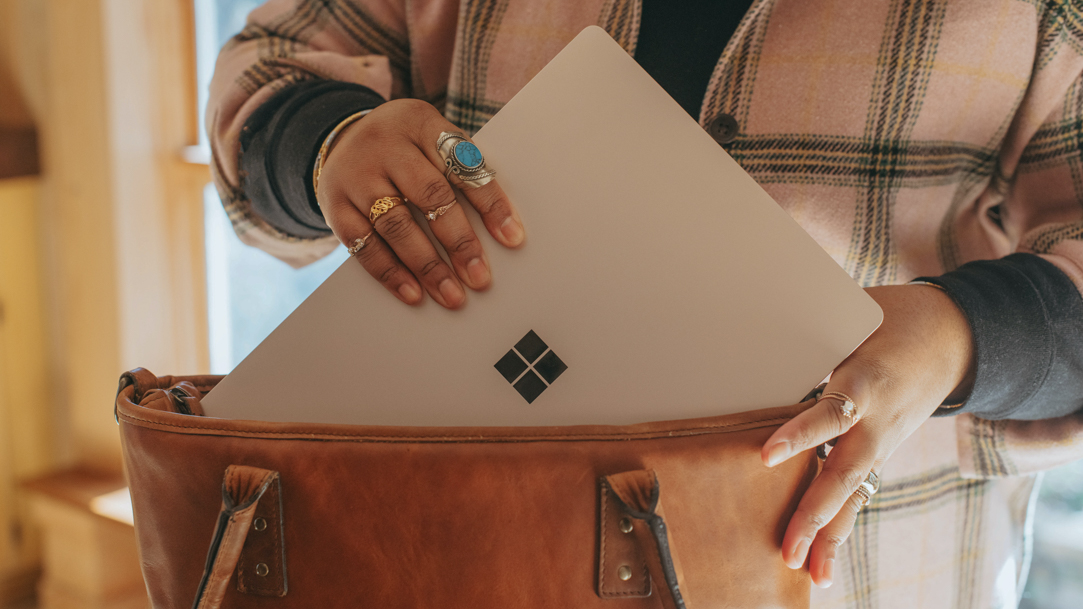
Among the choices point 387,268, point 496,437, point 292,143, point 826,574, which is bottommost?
point 826,574

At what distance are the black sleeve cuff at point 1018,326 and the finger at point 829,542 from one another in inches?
5.9

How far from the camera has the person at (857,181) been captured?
43cm

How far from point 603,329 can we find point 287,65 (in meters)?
0.44

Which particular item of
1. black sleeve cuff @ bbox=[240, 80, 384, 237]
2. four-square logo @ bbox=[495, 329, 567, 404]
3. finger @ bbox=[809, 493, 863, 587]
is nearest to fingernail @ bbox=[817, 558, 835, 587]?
finger @ bbox=[809, 493, 863, 587]

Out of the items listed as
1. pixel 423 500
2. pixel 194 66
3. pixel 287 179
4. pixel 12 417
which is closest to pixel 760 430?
pixel 423 500

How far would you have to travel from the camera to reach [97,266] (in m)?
1.43

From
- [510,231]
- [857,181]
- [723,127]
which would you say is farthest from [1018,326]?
[510,231]

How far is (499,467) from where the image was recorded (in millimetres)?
374

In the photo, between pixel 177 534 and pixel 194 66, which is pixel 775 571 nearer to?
pixel 177 534

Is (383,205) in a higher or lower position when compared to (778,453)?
higher

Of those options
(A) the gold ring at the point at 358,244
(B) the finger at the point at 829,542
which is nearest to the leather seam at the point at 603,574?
(B) the finger at the point at 829,542

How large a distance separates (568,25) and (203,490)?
50 cm

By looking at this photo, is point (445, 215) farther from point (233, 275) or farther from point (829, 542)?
point (233, 275)

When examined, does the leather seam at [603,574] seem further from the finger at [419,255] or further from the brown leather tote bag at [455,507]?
the finger at [419,255]
